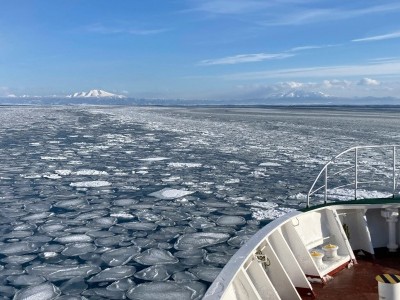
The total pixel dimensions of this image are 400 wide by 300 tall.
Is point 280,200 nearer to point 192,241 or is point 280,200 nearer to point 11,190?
point 192,241

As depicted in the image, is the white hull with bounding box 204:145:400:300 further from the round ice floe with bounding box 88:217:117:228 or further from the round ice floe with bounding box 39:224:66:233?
the round ice floe with bounding box 39:224:66:233

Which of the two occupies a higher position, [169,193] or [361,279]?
[361,279]

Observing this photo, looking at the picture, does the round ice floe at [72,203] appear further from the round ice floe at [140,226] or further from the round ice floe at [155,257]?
the round ice floe at [155,257]

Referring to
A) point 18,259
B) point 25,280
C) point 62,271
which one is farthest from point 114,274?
point 18,259

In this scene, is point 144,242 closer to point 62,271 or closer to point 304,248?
point 62,271

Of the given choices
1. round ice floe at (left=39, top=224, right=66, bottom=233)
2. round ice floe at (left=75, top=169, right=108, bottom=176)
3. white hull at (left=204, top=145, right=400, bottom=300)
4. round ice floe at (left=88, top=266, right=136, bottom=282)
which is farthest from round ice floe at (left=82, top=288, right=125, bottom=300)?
round ice floe at (left=75, top=169, right=108, bottom=176)

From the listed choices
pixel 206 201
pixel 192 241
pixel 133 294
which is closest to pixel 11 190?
pixel 206 201

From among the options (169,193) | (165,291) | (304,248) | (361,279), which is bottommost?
(165,291)
